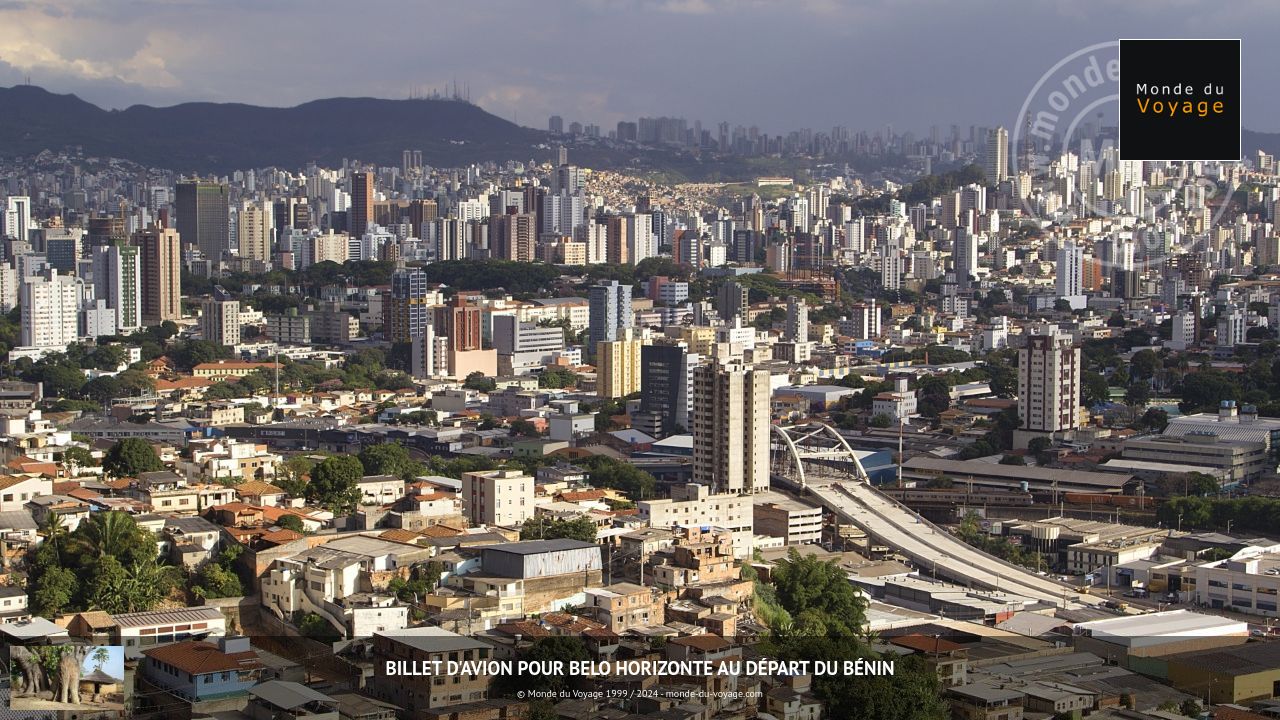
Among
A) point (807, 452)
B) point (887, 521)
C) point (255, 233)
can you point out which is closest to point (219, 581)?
point (887, 521)

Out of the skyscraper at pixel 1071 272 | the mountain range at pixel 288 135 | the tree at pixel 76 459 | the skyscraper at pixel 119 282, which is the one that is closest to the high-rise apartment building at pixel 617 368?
the skyscraper at pixel 119 282

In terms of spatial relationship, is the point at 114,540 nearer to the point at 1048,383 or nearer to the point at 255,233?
the point at 1048,383

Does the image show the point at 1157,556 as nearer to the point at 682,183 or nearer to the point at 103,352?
the point at 103,352

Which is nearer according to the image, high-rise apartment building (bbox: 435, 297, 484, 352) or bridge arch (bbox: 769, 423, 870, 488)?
bridge arch (bbox: 769, 423, 870, 488)

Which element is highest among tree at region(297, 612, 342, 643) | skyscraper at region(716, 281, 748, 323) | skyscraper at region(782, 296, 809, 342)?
skyscraper at region(716, 281, 748, 323)

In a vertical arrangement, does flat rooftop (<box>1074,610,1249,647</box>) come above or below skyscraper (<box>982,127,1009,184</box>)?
below

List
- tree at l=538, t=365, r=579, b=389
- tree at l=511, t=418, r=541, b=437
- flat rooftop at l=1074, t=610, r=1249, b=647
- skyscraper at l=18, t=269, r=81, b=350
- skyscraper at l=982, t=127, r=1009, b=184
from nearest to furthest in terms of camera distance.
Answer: flat rooftop at l=1074, t=610, r=1249, b=647, tree at l=511, t=418, r=541, b=437, tree at l=538, t=365, r=579, b=389, skyscraper at l=18, t=269, r=81, b=350, skyscraper at l=982, t=127, r=1009, b=184

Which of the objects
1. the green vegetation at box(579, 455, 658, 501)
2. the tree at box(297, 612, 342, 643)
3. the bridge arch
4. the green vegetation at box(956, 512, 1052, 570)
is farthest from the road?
the tree at box(297, 612, 342, 643)

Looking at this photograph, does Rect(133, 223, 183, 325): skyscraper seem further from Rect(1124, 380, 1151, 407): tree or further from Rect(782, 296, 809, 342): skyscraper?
Rect(1124, 380, 1151, 407): tree
